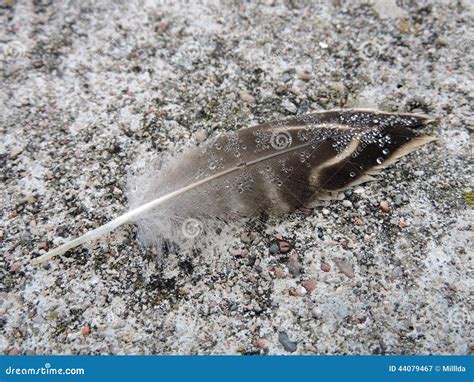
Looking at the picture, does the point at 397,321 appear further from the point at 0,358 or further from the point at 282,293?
the point at 0,358

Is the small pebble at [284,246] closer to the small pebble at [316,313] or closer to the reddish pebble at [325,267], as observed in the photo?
the reddish pebble at [325,267]

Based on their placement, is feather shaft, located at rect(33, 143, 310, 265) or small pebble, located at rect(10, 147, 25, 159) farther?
small pebble, located at rect(10, 147, 25, 159)

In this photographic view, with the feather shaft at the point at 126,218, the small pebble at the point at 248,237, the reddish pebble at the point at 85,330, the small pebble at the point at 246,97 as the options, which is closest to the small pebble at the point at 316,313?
the small pebble at the point at 248,237

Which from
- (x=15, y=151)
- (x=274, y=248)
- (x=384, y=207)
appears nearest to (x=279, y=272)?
(x=274, y=248)

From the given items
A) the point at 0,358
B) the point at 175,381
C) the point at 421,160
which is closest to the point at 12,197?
the point at 0,358

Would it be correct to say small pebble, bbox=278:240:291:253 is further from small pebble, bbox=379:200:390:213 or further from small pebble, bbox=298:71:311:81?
small pebble, bbox=298:71:311:81

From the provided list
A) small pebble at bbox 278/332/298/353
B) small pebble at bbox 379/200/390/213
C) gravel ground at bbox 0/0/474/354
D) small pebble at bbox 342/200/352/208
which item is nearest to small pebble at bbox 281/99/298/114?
gravel ground at bbox 0/0/474/354

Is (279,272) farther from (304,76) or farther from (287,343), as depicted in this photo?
(304,76)
